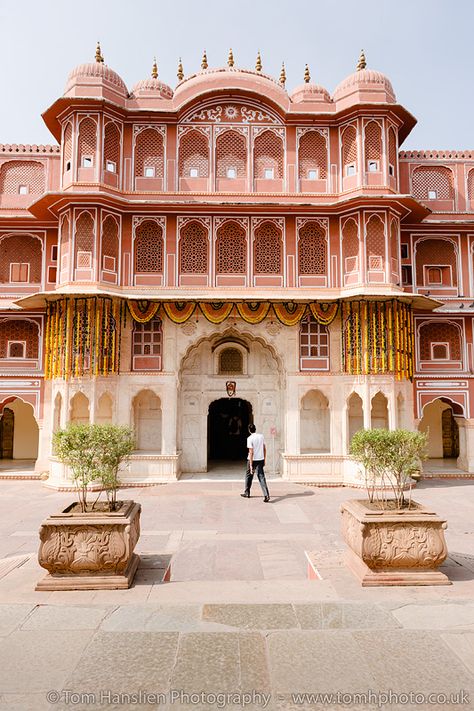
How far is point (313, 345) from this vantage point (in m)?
13.8

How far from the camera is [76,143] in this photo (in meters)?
13.4

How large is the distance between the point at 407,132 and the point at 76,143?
1004 centimetres

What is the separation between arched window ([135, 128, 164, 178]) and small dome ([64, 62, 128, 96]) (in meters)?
1.49

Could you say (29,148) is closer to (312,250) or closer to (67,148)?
(67,148)

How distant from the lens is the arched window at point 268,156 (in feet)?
46.8

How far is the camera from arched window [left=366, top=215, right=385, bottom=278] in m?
13.3

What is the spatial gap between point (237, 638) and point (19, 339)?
43.4 feet

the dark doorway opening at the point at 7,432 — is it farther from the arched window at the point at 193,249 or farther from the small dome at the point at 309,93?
the small dome at the point at 309,93

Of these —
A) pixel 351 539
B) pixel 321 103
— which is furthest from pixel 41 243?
pixel 351 539

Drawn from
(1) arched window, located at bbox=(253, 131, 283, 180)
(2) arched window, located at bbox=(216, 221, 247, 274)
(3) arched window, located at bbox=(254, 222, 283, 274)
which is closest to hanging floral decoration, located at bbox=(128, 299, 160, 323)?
(2) arched window, located at bbox=(216, 221, 247, 274)

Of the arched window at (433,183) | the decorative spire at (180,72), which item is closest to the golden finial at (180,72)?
the decorative spire at (180,72)

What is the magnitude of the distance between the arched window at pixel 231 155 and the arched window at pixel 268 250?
1.75m

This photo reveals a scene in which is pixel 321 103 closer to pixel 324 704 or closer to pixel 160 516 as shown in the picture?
pixel 160 516

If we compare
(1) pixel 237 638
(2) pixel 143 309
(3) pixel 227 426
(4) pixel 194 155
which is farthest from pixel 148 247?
(1) pixel 237 638
